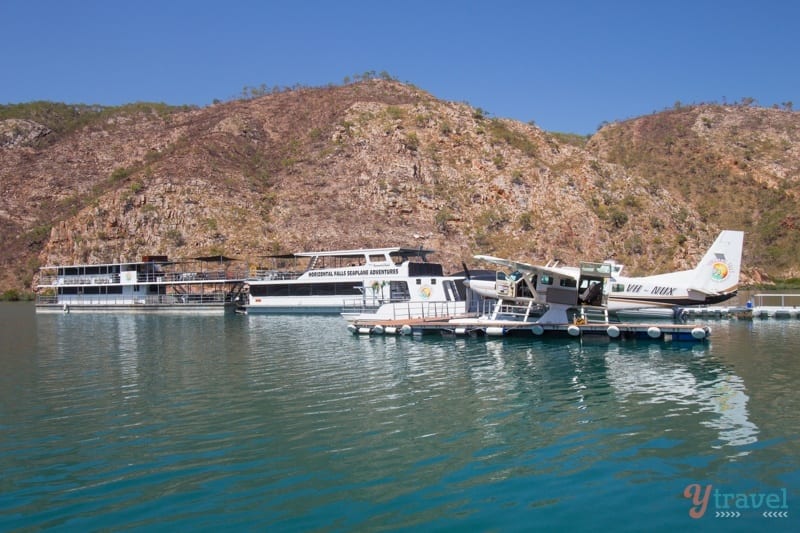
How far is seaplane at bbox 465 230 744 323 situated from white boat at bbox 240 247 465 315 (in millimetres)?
10946

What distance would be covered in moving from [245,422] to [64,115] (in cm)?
13137

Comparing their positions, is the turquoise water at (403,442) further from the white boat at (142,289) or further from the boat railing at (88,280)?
the boat railing at (88,280)

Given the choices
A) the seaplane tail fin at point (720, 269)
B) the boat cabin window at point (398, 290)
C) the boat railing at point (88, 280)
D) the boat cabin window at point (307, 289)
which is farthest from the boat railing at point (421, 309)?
the boat railing at point (88, 280)

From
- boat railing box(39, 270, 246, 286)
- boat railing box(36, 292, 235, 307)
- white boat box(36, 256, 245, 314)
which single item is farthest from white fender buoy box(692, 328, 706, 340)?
boat railing box(39, 270, 246, 286)

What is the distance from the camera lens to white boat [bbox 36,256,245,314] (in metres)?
64.9

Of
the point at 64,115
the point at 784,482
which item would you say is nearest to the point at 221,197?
the point at 64,115

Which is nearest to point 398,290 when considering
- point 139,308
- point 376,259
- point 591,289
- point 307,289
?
point 376,259

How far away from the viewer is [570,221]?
7925cm

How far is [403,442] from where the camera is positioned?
1509cm

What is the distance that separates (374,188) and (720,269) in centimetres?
5456

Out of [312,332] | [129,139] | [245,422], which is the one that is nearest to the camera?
[245,422]

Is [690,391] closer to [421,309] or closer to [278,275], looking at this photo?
[421,309]

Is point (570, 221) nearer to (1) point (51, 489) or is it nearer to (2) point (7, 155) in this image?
(1) point (51, 489)

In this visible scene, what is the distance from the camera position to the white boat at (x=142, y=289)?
6494cm
